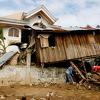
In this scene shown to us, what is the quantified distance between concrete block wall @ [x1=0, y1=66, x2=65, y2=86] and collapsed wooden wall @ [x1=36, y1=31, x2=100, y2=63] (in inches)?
A: 44.8

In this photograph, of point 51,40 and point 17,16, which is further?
point 17,16

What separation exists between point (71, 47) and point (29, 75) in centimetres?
473

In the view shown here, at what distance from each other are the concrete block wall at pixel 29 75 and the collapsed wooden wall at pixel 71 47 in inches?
44.8

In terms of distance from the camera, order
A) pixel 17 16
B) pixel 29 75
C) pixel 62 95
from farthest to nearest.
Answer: pixel 17 16 → pixel 29 75 → pixel 62 95

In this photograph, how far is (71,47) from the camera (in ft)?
94.6

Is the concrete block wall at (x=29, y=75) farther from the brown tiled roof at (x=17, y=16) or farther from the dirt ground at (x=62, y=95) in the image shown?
the brown tiled roof at (x=17, y=16)

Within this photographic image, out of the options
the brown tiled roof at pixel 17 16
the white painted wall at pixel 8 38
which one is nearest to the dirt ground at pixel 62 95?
the white painted wall at pixel 8 38

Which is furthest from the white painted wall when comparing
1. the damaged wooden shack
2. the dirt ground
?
the dirt ground

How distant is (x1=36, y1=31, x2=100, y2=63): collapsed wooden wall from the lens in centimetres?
2814

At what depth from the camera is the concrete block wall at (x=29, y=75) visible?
2642cm

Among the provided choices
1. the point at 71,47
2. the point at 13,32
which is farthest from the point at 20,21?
the point at 71,47

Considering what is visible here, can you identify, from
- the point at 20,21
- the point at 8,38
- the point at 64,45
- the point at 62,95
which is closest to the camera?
the point at 62,95

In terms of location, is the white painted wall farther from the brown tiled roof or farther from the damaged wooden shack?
the damaged wooden shack

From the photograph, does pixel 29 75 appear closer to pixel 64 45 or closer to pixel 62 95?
pixel 64 45
